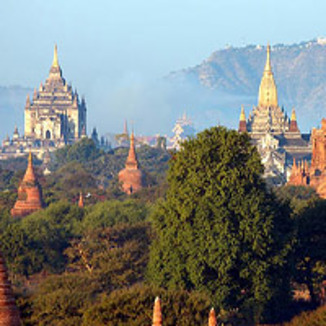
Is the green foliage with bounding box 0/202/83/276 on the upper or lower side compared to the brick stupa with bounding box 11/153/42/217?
lower

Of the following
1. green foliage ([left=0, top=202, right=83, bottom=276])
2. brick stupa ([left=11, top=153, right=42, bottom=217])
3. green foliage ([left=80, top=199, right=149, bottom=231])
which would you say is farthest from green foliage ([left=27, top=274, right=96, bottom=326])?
brick stupa ([left=11, top=153, right=42, bottom=217])

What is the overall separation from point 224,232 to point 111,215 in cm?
2380

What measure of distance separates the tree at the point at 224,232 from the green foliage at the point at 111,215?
46.8ft

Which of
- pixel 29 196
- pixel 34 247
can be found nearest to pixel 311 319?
pixel 34 247

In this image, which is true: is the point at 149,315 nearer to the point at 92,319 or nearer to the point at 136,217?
the point at 92,319

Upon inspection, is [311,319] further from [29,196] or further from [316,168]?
[316,168]

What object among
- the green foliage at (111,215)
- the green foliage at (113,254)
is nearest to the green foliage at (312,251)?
the green foliage at (113,254)

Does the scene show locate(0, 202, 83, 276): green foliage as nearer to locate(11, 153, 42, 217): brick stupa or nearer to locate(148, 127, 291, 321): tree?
locate(148, 127, 291, 321): tree

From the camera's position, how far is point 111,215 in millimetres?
69250

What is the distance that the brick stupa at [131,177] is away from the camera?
11944cm

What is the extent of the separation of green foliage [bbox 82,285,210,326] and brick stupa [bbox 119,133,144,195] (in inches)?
3086

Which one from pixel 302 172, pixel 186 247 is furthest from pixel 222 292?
pixel 302 172

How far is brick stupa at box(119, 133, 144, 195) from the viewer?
11944cm

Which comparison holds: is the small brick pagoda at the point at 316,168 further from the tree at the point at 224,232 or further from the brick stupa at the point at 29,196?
the tree at the point at 224,232
